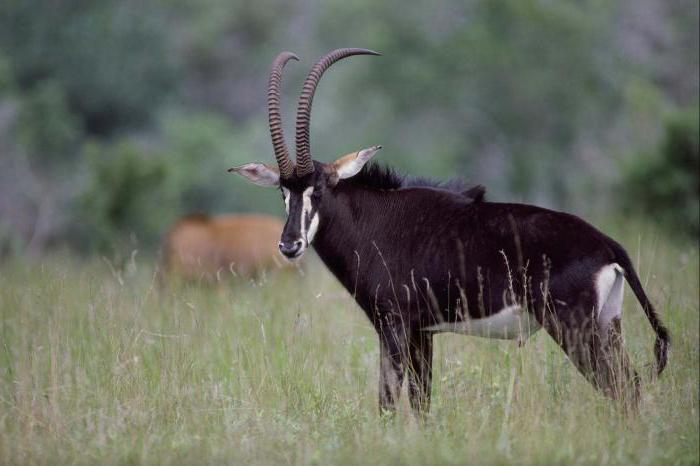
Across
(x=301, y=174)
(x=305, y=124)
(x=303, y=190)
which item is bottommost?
(x=303, y=190)

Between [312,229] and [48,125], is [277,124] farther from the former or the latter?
[48,125]

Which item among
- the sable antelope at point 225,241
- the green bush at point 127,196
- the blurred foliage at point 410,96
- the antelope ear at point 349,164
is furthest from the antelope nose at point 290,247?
the blurred foliage at point 410,96

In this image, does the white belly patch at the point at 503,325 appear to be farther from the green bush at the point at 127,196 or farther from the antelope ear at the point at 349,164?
the green bush at the point at 127,196

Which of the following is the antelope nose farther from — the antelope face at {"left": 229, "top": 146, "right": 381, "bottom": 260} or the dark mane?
the dark mane

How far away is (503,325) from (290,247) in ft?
5.36

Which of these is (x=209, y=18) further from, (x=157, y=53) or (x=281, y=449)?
(x=281, y=449)

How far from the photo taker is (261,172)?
7758mm

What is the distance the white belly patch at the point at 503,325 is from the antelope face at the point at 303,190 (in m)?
1.22

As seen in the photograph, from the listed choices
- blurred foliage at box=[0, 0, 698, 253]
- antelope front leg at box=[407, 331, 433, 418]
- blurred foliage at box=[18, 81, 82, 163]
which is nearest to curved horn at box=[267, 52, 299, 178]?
antelope front leg at box=[407, 331, 433, 418]

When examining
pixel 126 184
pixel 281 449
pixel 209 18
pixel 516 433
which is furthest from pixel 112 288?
pixel 209 18

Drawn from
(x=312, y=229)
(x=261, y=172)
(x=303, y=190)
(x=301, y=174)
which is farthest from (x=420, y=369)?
(x=261, y=172)

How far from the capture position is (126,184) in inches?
902

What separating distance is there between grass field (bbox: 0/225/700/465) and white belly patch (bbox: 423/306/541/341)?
0.49ft

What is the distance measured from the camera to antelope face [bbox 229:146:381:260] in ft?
23.8
